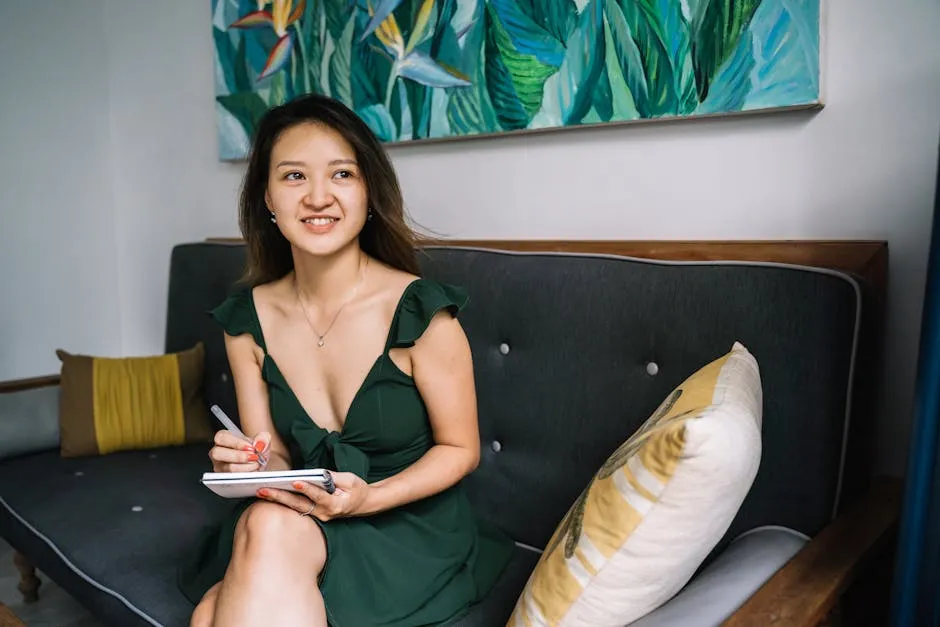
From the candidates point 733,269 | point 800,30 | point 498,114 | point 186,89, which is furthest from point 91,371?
point 800,30

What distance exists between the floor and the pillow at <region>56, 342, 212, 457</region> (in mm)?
402

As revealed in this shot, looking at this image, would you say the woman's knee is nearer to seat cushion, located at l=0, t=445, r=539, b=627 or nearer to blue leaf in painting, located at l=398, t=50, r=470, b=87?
seat cushion, located at l=0, t=445, r=539, b=627

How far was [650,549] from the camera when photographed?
0.89 m

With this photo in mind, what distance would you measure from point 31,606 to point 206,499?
744 mm

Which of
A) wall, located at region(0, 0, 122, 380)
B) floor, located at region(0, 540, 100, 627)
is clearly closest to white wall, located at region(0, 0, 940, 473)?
wall, located at region(0, 0, 122, 380)

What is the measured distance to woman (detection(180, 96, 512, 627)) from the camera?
1.21 meters

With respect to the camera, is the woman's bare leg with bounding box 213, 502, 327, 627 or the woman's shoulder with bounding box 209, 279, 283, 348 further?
the woman's shoulder with bounding box 209, 279, 283, 348

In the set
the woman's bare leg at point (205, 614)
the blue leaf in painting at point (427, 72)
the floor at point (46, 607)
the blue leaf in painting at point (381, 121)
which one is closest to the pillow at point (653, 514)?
the woman's bare leg at point (205, 614)

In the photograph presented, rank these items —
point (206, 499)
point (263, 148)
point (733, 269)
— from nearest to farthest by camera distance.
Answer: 1. point (733, 269)
2. point (263, 148)
3. point (206, 499)

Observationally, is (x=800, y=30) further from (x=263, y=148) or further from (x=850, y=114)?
(x=263, y=148)

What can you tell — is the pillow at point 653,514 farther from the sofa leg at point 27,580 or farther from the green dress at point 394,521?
the sofa leg at point 27,580

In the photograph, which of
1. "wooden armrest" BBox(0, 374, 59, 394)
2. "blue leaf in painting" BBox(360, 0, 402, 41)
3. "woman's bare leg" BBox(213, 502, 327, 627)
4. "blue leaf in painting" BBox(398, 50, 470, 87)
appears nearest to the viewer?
"woman's bare leg" BBox(213, 502, 327, 627)

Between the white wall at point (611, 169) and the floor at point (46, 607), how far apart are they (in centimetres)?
88

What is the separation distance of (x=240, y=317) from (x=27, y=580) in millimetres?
1206
